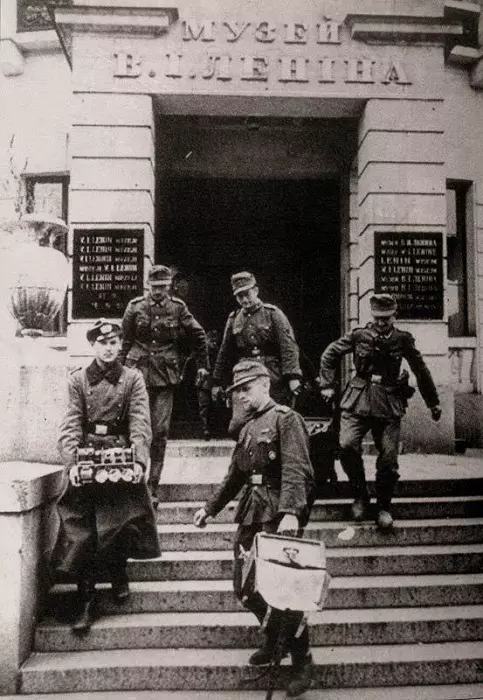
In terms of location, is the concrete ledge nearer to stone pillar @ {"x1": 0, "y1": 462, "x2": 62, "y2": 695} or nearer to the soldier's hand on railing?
stone pillar @ {"x1": 0, "y1": 462, "x2": 62, "y2": 695}

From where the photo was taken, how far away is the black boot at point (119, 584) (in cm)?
529

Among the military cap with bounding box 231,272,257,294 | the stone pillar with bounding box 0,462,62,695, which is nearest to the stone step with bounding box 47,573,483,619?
the stone pillar with bounding box 0,462,62,695

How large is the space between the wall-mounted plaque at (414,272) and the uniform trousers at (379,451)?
11.8 feet

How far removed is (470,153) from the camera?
10.8 meters

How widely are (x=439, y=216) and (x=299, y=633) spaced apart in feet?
22.8

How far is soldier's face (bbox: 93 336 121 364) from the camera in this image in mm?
5316

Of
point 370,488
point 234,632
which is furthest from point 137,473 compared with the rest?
point 370,488

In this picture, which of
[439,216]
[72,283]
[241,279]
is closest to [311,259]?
[439,216]

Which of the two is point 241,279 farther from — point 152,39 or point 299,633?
point 152,39

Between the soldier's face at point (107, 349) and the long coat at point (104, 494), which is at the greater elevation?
the soldier's face at point (107, 349)

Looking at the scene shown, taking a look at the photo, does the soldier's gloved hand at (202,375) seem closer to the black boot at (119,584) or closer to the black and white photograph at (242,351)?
the black and white photograph at (242,351)

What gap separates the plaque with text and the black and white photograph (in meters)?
0.04

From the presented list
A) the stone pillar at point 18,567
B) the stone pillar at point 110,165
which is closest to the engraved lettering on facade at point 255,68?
the stone pillar at point 110,165

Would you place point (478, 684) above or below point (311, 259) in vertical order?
below
